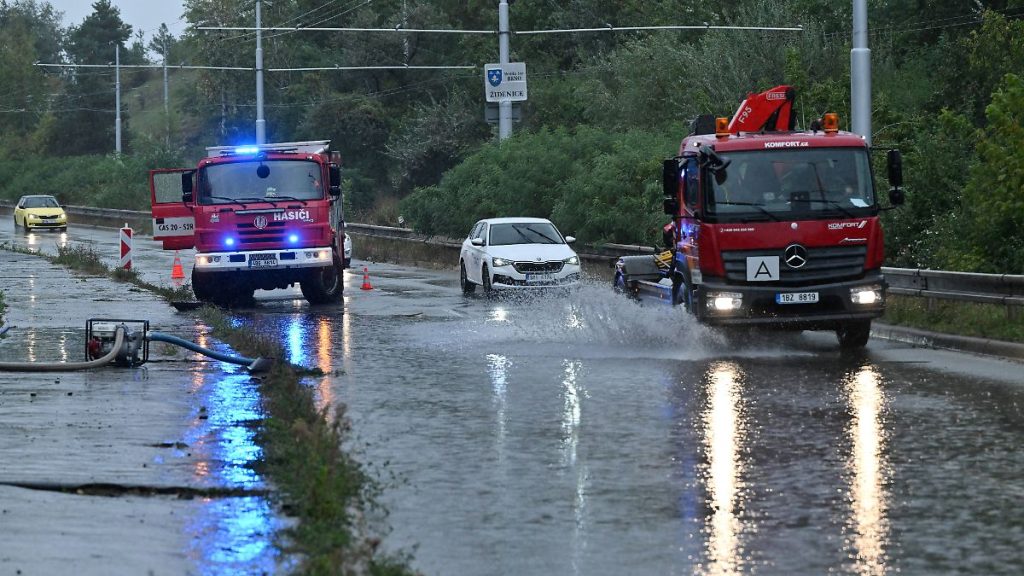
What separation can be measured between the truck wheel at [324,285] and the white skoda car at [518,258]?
271cm

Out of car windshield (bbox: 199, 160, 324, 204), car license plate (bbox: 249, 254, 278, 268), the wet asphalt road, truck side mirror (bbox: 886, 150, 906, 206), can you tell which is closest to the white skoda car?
car windshield (bbox: 199, 160, 324, 204)

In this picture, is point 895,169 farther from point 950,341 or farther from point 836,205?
point 950,341

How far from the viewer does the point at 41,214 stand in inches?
2584

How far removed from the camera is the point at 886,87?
4553 cm

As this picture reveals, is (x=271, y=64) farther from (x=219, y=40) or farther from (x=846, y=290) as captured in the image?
(x=846, y=290)

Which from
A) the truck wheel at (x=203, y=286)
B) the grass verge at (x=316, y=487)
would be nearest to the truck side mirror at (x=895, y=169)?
the grass verge at (x=316, y=487)

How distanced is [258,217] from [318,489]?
18698 mm

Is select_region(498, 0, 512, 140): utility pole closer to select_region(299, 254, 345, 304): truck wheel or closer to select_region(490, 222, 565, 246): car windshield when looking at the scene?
select_region(490, 222, 565, 246): car windshield

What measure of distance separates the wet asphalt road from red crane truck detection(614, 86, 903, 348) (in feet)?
1.83

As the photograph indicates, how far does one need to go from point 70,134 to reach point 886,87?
87.7 metres

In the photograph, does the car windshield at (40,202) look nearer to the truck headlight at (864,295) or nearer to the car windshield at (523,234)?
the car windshield at (523,234)

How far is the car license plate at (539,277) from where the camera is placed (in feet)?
92.8

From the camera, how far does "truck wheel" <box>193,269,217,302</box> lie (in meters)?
26.7

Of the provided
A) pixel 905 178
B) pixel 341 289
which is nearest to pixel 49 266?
pixel 341 289
